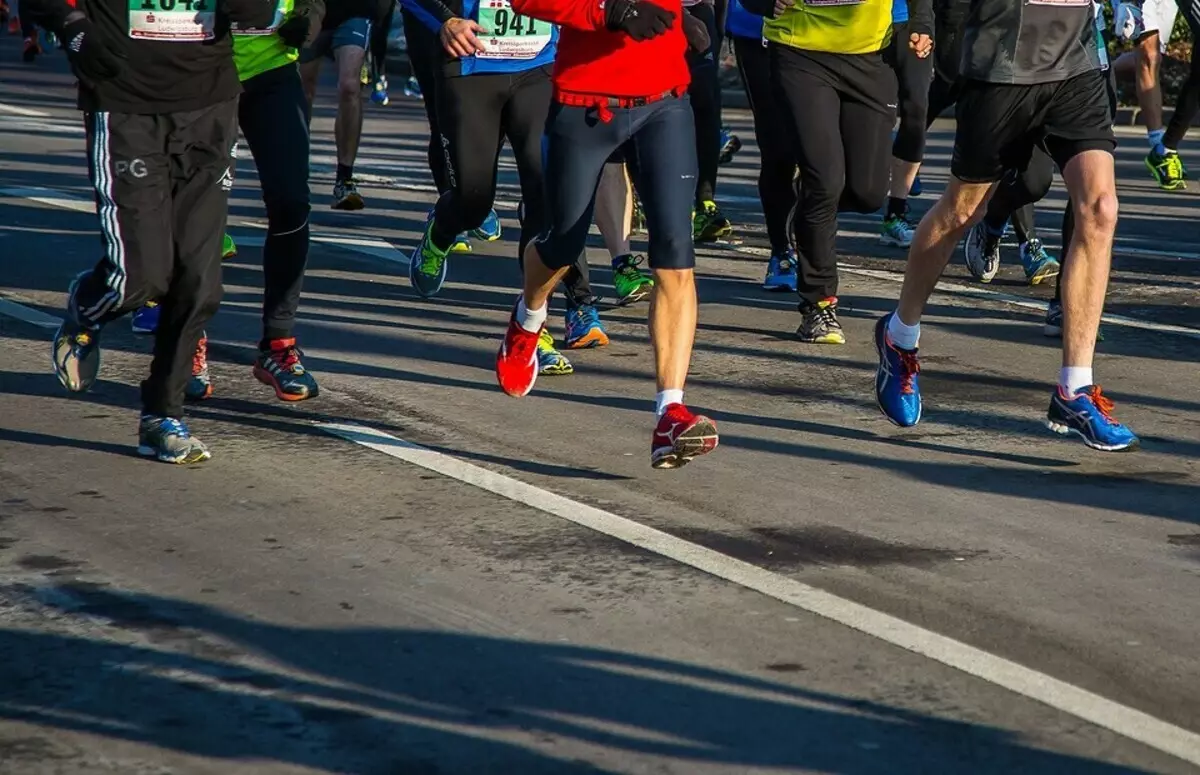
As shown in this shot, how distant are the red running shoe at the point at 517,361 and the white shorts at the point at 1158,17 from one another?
907cm

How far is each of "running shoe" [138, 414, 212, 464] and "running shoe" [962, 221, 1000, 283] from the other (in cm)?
518

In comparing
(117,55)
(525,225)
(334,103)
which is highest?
(117,55)

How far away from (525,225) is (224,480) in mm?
2386

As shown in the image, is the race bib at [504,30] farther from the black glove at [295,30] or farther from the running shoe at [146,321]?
the running shoe at [146,321]

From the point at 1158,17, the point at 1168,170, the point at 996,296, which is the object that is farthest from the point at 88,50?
the point at 1158,17

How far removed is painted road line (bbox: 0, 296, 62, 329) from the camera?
9031 millimetres

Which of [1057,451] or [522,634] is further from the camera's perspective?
[1057,451]

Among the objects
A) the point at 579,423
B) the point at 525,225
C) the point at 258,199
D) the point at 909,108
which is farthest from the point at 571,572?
the point at 258,199

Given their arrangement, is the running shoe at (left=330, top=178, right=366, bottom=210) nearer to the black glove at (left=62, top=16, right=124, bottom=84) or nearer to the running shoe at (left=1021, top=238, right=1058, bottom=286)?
the running shoe at (left=1021, top=238, right=1058, bottom=286)

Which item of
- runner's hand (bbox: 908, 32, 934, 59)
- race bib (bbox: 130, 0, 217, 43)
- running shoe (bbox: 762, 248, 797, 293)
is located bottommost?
running shoe (bbox: 762, 248, 797, 293)

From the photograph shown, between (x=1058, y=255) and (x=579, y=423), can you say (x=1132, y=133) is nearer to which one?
(x=1058, y=255)

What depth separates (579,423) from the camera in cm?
728

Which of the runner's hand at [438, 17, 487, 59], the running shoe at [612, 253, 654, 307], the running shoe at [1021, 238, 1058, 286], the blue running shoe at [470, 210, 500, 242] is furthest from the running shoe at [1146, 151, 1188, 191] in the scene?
the runner's hand at [438, 17, 487, 59]

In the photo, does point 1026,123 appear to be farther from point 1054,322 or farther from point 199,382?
point 199,382
